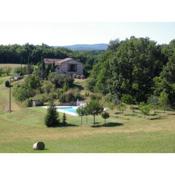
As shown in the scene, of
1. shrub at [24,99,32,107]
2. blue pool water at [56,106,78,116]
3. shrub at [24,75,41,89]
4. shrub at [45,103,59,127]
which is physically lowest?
shrub at [24,99,32,107]

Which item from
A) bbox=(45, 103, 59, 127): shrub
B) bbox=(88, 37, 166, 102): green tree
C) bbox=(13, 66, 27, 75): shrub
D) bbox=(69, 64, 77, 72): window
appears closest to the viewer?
bbox=(45, 103, 59, 127): shrub

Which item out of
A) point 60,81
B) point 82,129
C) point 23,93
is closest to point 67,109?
point 23,93

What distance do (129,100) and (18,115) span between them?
7.48 metres

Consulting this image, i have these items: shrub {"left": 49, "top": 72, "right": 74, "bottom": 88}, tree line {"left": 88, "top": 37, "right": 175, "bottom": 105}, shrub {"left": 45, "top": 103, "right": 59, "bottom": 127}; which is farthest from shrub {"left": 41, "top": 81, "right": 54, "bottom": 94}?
shrub {"left": 45, "top": 103, "right": 59, "bottom": 127}

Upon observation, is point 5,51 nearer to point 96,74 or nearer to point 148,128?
point 96,74

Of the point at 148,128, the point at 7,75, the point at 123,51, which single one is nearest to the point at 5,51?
the point at 7,75

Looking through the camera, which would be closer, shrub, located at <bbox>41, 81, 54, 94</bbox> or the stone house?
shrub, located at <bbox>41, 81, 54, 94</bbox>

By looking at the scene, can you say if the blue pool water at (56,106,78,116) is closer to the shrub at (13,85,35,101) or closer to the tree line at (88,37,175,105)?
the tree line at (88,37,175,105)

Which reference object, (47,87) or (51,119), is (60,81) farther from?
(51,119)

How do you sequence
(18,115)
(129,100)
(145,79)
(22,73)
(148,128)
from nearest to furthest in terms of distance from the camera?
(148,128) < (18,115) < (129,100) < (145,79) < (22,73)

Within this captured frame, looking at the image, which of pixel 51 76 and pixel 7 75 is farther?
pixel 7 75

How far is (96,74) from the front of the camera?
32.4m
